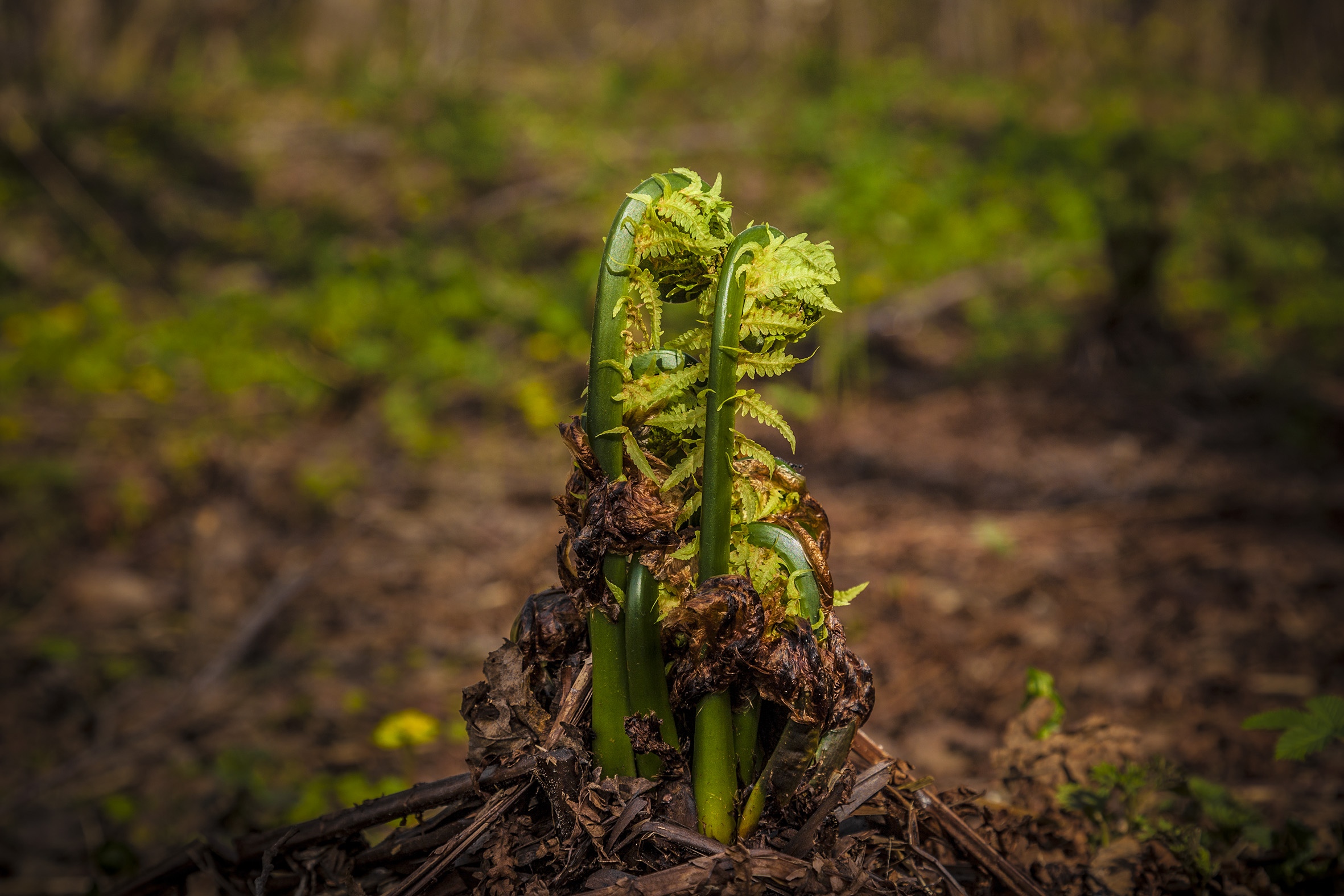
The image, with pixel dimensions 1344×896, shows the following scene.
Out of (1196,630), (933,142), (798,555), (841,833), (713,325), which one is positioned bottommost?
(1196,630)

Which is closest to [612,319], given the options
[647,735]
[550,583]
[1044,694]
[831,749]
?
[647,735]

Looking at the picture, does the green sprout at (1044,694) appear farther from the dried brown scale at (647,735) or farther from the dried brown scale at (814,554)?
the dried brown scale at (647,735)

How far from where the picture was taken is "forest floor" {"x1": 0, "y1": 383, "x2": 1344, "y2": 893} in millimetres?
2670

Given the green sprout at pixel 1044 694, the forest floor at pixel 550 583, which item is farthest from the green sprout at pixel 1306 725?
the forest floor at pixel 550 583

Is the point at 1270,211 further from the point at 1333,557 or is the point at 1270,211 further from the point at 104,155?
the point at 104,155

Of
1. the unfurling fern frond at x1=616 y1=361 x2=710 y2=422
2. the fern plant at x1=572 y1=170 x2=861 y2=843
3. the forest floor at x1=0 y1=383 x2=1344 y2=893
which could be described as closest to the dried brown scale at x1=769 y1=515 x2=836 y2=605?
the fern plant at x1=572 y1=170 x2=861 y2=843

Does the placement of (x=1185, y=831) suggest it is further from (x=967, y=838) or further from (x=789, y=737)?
(x=789, y=737)

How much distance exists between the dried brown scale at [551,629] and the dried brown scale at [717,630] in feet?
0.63

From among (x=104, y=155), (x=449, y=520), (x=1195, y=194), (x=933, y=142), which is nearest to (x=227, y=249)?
(x=104, y=155)

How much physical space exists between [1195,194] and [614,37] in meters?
9.21

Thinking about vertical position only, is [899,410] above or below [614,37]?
below

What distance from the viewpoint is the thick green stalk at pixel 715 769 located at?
1.05 m

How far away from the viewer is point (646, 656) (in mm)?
1048

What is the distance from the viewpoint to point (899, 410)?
15.6 feet
